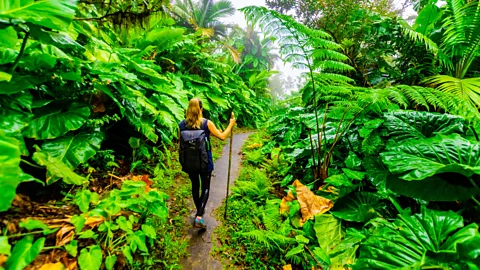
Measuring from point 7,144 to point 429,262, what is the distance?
2.19 metres

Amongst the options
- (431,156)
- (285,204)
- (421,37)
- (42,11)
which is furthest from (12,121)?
(421,37)

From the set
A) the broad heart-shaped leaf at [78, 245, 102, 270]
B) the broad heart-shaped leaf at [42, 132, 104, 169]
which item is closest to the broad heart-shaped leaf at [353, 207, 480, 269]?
the broad heart-shaped leaf at [78, 245, 102, 270]

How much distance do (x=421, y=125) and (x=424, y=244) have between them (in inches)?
49.9

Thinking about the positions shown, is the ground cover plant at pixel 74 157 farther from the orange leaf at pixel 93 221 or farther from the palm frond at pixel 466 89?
the palm frond at pixel 466 89

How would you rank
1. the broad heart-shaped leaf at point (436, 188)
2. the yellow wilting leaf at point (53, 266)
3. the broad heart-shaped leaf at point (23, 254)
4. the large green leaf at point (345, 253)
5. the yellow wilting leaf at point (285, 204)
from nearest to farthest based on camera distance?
the broad heart-shaped leaf at point (23, 254)
the yellow wilting leaf at point (53, 266)
the broad heart-shaped leaf at point (436, 188)
the large green leaf at point (345, 253)
the yellow wilting leaf at point (285, 204)

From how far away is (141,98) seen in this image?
284cm

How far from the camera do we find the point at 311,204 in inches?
88.7

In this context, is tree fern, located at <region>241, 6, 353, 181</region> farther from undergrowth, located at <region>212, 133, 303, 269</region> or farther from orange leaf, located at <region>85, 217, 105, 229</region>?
orange leaf, located at <region>85, 217, 105, 229</region>

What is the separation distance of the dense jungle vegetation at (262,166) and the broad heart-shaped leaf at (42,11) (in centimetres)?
1

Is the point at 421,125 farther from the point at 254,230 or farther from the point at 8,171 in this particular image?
the point at 8,171

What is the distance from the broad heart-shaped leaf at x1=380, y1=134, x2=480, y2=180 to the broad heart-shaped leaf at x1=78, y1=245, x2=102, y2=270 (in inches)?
80.1

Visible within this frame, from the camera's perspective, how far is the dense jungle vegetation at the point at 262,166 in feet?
4.22

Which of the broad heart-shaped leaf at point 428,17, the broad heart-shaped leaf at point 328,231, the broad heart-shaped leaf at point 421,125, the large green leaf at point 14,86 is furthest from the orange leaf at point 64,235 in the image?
the broad heart-shaped leaf at point 428,17

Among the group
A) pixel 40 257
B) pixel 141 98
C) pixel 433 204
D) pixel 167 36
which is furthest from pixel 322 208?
pixel 167 36
